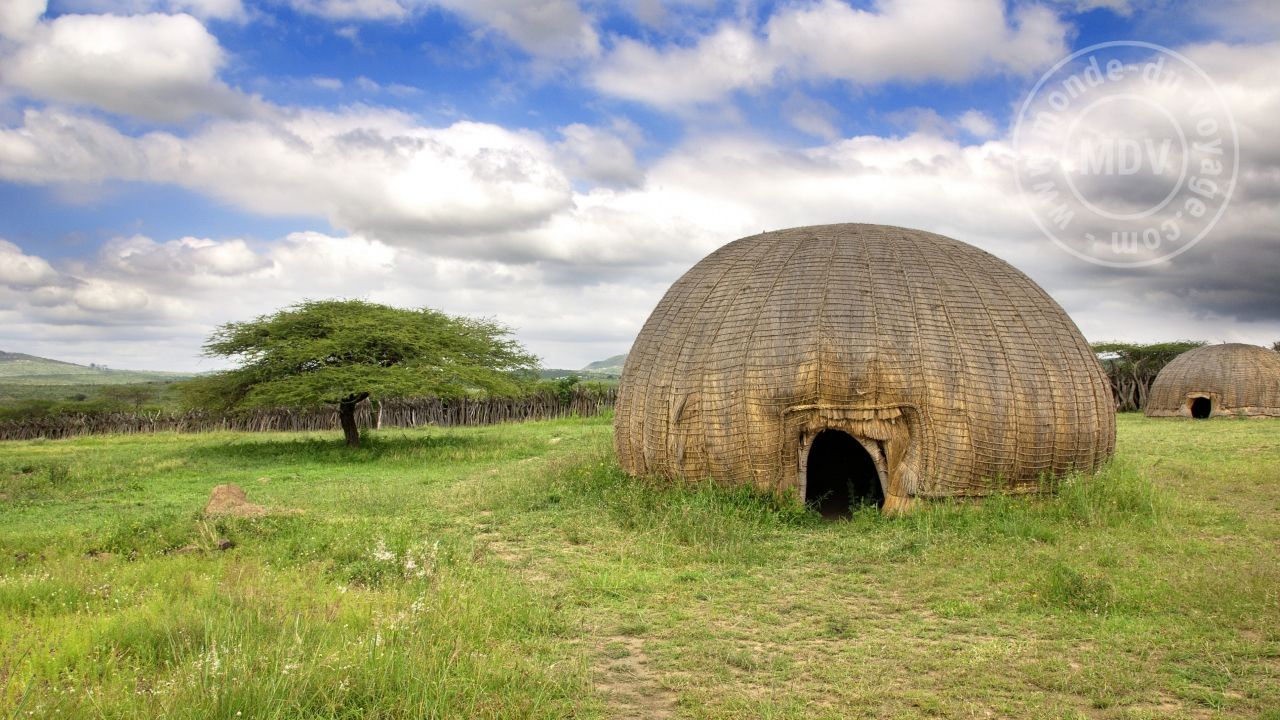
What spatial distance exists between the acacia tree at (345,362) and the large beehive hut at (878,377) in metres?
10.5

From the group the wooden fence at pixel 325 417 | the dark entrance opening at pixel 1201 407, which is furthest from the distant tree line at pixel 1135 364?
the wooden fence at pixel 325 417

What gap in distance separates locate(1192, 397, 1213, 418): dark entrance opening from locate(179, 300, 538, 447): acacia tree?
23.6 metres

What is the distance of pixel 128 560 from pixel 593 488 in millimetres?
5266

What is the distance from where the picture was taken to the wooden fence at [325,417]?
29.3m

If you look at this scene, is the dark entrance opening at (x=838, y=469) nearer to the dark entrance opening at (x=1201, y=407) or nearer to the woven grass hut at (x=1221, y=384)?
the woven grass hut at (x=1221, y=384)

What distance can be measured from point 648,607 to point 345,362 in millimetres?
15835

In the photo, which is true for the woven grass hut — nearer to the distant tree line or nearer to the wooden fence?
the distant tree line

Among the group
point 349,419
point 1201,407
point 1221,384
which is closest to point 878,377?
point 349,419

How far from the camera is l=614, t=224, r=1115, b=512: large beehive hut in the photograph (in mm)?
8883

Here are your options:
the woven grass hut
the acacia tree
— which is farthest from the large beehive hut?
the woven grass hut

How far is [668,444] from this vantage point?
9.75 meters

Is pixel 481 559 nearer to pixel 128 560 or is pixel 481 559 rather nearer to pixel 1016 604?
pixel 128 560

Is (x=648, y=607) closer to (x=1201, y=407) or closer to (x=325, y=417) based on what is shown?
(x=325, y=417)

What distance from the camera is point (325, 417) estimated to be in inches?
1195
